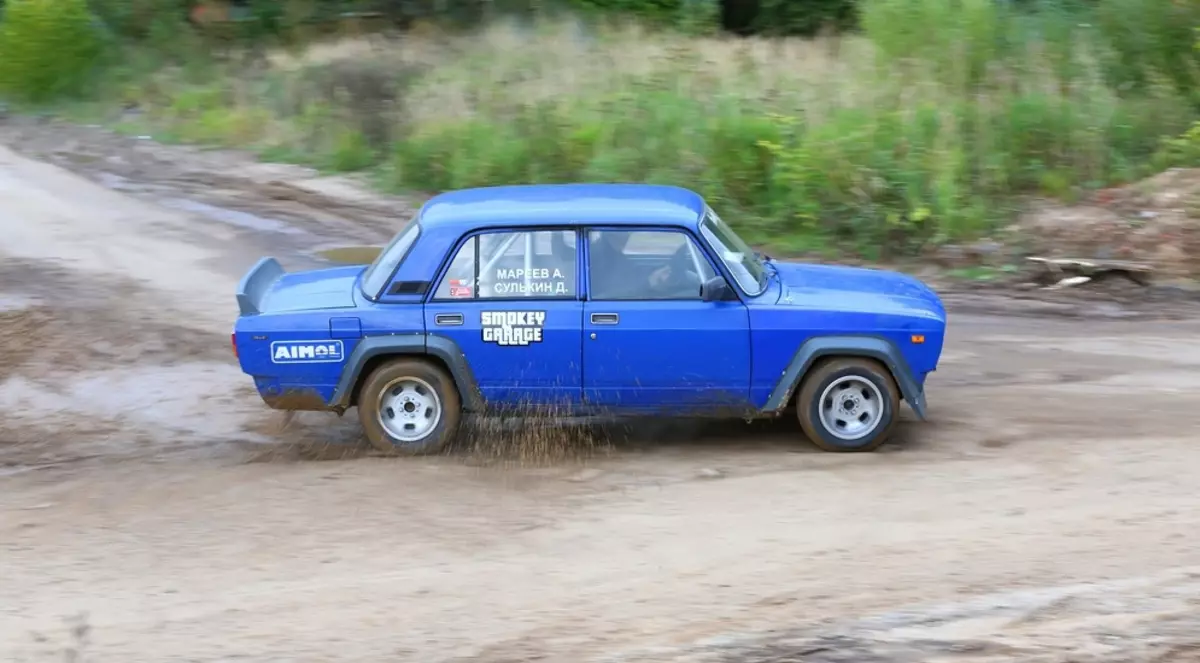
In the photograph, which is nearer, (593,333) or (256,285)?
(593,333)

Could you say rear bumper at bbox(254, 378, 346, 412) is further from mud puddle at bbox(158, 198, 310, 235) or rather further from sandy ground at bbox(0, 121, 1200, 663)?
mud puddle at bbox(158, 198, 310, 235)

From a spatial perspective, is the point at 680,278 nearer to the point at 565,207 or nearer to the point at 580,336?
the point at 580,336

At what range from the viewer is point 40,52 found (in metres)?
21.7

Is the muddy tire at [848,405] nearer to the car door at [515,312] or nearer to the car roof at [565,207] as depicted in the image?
the car roof at [565,207]

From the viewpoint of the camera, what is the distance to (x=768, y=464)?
7391 millimetres

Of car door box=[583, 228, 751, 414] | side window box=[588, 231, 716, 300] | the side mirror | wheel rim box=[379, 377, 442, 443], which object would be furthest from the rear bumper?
the side mirror

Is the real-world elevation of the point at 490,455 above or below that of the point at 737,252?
below

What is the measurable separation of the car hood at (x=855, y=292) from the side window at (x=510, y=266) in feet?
4.39

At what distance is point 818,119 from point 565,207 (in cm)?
802

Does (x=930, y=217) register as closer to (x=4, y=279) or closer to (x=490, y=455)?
(x=490, y=455)

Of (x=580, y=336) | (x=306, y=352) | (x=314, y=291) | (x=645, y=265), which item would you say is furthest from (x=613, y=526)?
(x=314, y=291)

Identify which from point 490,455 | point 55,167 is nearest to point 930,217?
point 490,455

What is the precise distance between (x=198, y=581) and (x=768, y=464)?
328cm

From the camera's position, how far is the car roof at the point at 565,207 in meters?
7.40
